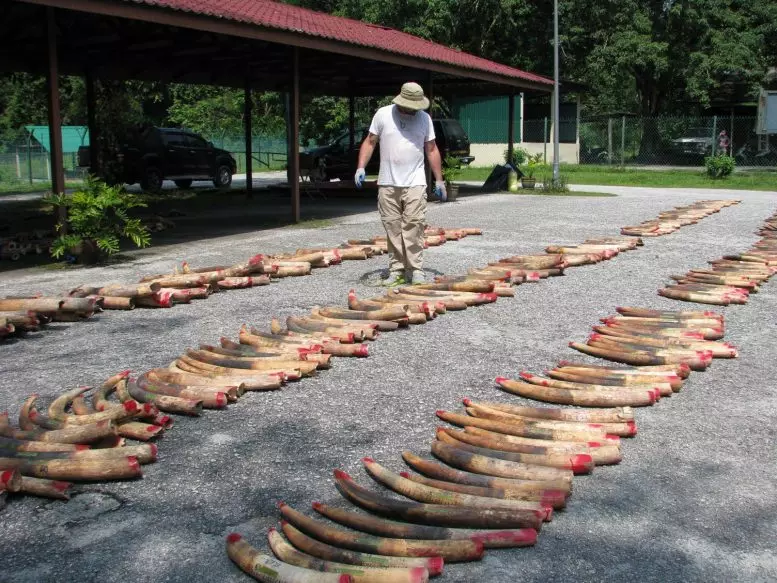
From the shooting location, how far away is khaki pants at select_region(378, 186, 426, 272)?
29.1 feet

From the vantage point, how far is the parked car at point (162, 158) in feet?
85.0

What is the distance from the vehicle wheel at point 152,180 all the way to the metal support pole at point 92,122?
4053 millimetres

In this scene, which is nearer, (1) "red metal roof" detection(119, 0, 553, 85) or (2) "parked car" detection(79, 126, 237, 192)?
(1) "red metal roof" detection(119, 0, 553, 85)

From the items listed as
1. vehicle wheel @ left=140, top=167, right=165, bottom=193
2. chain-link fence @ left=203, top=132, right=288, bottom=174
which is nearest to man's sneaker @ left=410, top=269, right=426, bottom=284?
vehicle wheel @ left=140, top=167, right=165, bottom=193

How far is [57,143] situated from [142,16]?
194 cm

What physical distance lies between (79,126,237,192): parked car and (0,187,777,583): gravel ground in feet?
57.8

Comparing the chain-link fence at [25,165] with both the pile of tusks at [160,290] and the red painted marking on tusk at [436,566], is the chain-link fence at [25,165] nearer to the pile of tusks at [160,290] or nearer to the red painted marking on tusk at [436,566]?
the pile of tusks at [160,290]

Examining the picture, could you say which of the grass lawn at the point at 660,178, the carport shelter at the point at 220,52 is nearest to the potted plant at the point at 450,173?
the carport shelter at the point at 220,52

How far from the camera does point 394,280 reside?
29.8 ft

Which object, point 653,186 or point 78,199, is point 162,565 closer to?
point 78,199

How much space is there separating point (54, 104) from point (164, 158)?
15866 mm

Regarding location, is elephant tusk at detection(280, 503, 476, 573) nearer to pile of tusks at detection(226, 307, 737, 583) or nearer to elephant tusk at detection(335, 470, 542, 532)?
pile of tusks at detection(226, 307, 737, 583)

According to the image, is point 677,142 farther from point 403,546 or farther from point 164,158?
point 403,546

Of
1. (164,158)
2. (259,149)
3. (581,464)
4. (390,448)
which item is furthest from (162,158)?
(581,464)
